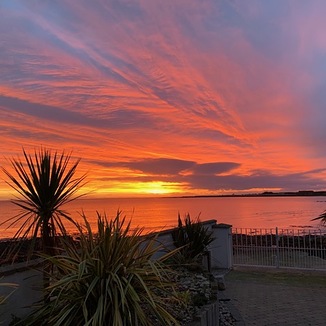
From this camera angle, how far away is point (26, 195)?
4.34 m

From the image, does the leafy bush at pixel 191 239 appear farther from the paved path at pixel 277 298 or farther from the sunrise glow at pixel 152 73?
the sunrise glow at pixel 152 73

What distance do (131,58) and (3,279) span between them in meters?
6.34

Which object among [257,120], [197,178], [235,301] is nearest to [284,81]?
[257,120]

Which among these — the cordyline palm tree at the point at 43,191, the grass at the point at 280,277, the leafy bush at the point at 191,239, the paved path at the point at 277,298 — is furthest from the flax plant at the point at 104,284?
the grass at the point at 280,277

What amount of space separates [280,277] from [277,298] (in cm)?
229

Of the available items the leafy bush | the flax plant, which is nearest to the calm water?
the leafy bush

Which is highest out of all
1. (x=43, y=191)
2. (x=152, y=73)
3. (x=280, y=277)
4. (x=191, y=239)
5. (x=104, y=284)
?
(x=152, y=73)

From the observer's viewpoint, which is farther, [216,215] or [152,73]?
[216,215]

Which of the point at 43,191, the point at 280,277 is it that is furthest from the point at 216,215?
the point at 43,191

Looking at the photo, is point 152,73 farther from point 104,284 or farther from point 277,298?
point 104,284

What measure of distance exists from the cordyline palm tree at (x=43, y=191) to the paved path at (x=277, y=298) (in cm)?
307

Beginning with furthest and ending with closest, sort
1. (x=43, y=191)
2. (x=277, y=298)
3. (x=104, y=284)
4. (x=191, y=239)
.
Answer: (x=191, y=239)
(x=277, y=298)
(x=43, y=191)
(x=104, y=284)

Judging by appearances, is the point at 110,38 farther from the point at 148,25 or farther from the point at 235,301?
the point at 235,301

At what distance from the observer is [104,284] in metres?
3.80
